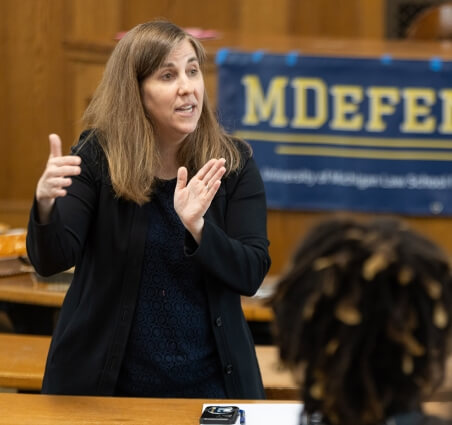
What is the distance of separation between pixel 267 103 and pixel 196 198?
2.49 m

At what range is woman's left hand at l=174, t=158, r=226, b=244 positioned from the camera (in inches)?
75.0

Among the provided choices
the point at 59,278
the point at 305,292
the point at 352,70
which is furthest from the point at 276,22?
the point at 305,292

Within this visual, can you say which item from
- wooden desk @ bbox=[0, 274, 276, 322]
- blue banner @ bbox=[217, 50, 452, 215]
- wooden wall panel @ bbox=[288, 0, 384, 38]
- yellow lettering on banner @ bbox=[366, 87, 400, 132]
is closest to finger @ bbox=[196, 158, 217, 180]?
wooden desk @ bbox=[0, 274, 276, 322]

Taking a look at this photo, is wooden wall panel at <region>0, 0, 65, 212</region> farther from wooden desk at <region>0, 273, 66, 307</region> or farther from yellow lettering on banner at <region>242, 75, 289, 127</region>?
wooden desk at <region>0, 273, 66, 307</region>

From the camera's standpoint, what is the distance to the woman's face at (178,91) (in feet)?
6.80

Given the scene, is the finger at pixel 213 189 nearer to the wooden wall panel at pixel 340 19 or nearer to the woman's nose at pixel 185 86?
the woman's nose at pixel 185 86

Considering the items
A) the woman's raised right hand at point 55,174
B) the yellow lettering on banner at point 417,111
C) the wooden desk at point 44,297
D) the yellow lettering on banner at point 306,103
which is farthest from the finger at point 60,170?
the yellow lettering on banner at point 417,111

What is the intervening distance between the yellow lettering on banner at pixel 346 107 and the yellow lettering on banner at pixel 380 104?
5cm

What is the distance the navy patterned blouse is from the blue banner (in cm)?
233

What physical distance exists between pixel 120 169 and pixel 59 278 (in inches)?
47.2

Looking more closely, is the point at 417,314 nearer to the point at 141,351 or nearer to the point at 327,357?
the point at 327,357

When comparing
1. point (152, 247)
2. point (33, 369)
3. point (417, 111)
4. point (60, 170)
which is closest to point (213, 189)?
point (152, 247)

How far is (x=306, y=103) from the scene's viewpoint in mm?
4332

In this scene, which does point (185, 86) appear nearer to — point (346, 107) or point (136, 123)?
point (136, 123)
